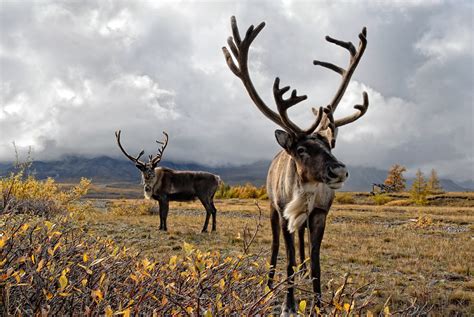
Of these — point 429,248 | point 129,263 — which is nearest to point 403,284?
point 429,248

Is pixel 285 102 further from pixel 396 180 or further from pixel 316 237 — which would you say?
pixel 396 180

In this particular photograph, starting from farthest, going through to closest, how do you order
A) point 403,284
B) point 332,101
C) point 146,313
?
point 403,284 → point 332,101 → point 146,313

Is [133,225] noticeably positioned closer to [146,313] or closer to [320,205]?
[320,205]

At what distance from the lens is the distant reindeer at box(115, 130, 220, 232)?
14062mm

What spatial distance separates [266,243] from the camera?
10539 mm

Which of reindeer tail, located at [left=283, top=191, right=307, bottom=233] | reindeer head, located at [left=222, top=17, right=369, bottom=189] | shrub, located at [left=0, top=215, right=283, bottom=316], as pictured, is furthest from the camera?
reindeer tail, located at [left=283, top=191, right=307, bottom=233]

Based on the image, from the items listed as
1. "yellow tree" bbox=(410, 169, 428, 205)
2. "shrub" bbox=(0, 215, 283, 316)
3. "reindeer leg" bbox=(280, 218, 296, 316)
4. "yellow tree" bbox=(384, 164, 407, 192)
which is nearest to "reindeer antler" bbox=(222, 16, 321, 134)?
"reindeer leg" bbox=(280, 218, 296, 316)

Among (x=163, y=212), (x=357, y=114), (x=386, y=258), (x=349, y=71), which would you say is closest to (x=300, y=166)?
(x=357, y=114)

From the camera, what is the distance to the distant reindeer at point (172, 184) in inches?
554

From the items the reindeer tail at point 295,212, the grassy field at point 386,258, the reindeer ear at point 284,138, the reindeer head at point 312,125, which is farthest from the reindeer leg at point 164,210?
the reindeer ear at point 284,138

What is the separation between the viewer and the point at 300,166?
446 cm

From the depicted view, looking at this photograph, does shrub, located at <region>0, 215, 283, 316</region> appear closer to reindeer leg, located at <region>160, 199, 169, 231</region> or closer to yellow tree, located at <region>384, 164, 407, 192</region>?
reindeer leg, located at <region>160, 199, 169, 231</region>

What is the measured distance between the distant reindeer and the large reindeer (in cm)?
895

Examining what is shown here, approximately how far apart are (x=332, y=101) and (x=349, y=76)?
63 cm
